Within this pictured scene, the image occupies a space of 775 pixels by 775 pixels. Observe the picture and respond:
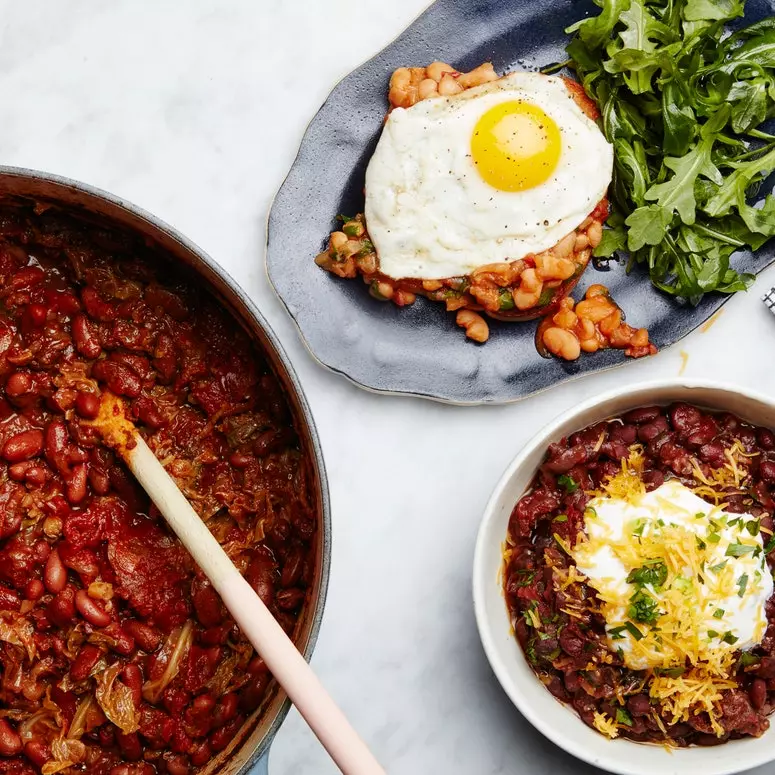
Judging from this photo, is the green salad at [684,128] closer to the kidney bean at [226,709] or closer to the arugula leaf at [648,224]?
the arugula leaf at [648,224]

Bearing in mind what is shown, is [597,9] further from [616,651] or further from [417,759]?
[417,759]

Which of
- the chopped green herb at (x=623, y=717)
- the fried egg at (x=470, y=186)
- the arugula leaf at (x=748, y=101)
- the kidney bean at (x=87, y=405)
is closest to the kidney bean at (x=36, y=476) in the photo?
the kidney bean at (x=87, y=405)

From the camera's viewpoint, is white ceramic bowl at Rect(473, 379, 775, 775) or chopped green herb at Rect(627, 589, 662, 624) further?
white ceramic bowl at Rect(473, 379, 775, 775)

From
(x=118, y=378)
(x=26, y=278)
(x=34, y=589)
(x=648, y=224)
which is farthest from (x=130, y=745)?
(x=648, y=224)

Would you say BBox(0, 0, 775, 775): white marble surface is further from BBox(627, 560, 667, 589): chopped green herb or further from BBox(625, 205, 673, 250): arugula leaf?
BBox(627, 560, 667, 589): chopped green herb

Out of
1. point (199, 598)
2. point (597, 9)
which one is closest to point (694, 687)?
point (199, 598)

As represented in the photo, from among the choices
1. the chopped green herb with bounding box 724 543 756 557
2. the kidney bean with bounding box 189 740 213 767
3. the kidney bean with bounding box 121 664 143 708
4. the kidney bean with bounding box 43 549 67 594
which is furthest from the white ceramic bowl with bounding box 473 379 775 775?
the kidney bean with bounding box 43 549 67 594
